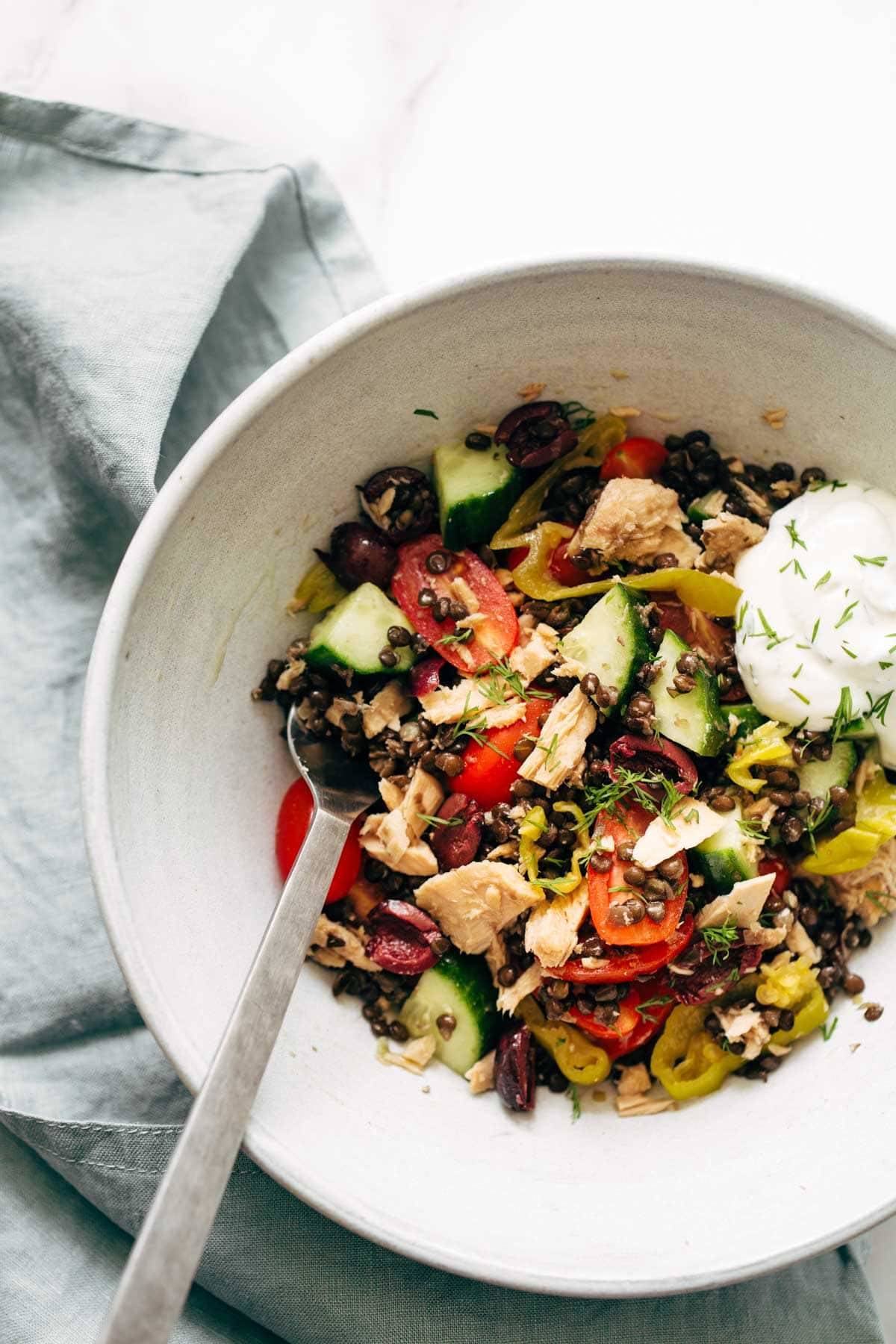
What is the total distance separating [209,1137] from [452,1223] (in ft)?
2.26

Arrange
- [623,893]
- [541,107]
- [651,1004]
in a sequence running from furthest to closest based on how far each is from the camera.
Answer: [541,107] → [651,1004] → [623,893]

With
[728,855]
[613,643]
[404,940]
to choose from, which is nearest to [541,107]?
[613,643]

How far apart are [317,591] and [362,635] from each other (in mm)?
242

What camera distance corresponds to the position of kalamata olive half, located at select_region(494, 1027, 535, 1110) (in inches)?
110

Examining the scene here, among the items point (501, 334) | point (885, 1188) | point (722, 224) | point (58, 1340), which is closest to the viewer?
point (885, 1188)

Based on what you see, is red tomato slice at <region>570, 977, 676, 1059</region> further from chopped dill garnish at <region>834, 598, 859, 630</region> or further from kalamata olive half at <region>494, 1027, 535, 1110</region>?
chopped dill garnish at <region>834, 598, 859, 630</region>

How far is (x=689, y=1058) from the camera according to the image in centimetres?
289

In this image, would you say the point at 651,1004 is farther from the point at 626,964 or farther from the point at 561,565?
the point at 561,565

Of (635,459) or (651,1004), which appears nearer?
(651,1004)

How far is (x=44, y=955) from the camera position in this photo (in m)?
3.14

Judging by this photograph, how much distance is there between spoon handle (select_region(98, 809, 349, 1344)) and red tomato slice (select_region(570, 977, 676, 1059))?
2.40 feet

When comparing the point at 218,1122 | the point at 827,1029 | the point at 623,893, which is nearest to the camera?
the point at 218,1122

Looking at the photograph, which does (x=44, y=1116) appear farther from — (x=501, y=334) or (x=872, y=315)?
(x=872, y=315)

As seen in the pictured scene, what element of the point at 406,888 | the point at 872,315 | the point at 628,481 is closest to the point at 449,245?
the point at 628,481
